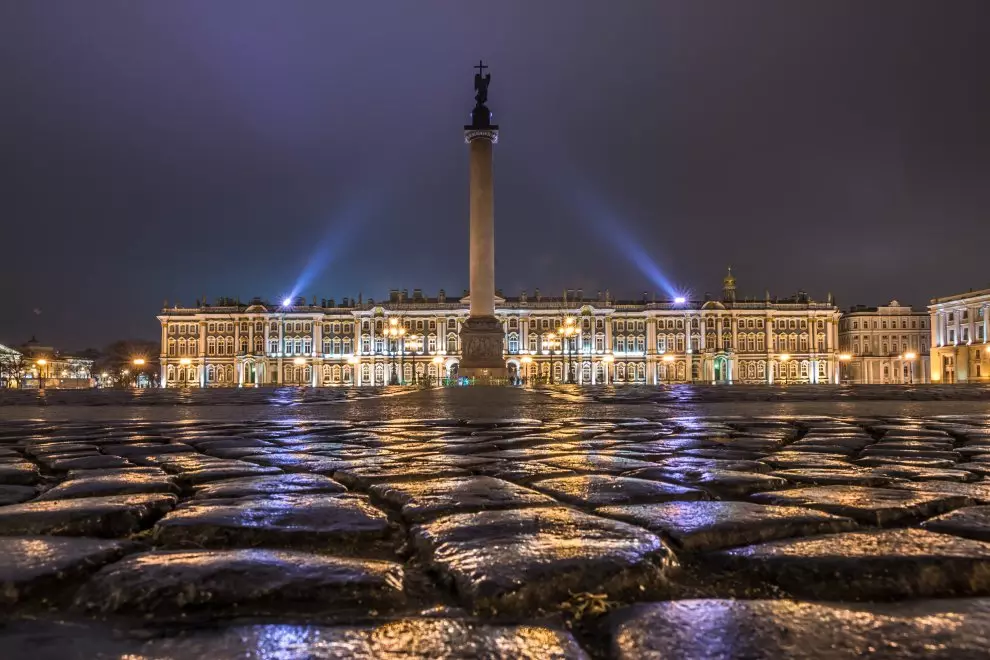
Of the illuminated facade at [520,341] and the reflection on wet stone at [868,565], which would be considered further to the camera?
the illuminated facade at [520,341]

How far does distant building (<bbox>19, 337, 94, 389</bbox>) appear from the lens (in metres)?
55.6

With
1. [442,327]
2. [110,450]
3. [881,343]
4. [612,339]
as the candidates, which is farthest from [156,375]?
[110,450]

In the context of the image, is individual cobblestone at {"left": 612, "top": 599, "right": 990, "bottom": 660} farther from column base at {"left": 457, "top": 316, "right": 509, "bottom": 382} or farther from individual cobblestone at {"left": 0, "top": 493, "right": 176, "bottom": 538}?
column base at {"left": 457, "top": 316, "right": 509, "bottom": 382}

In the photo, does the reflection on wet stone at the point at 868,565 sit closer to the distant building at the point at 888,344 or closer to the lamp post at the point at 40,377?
the lamp post at the point at 40,377

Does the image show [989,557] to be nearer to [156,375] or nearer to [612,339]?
[612,339]

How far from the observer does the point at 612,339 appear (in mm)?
78875

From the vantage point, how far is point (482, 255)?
28438 mm

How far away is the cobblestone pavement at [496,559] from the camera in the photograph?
45.6 inches

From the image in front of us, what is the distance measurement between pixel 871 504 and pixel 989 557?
0.72 metres

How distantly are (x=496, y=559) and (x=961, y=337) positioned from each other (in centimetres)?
→ 7678

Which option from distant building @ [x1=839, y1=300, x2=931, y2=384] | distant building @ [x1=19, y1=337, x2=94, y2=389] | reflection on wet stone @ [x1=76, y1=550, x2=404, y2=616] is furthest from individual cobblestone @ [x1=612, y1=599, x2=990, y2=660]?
distant building @ [x1=839, y1=300, x2=931, y2=384]

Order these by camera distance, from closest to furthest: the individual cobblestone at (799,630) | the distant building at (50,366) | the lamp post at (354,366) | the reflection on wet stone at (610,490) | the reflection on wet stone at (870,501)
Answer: the individual cobblestone at (799,630)
the reflection on wet stone at (870,501)
the reflection on wet stone at (610,490)
the distant building at (50,366)
the lamp post at (354,366)

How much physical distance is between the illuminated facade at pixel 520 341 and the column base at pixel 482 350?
4689 centimetres

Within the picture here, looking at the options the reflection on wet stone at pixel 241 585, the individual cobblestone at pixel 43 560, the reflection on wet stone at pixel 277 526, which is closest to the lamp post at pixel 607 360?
the reflection on wet stone at pixel 277 526
